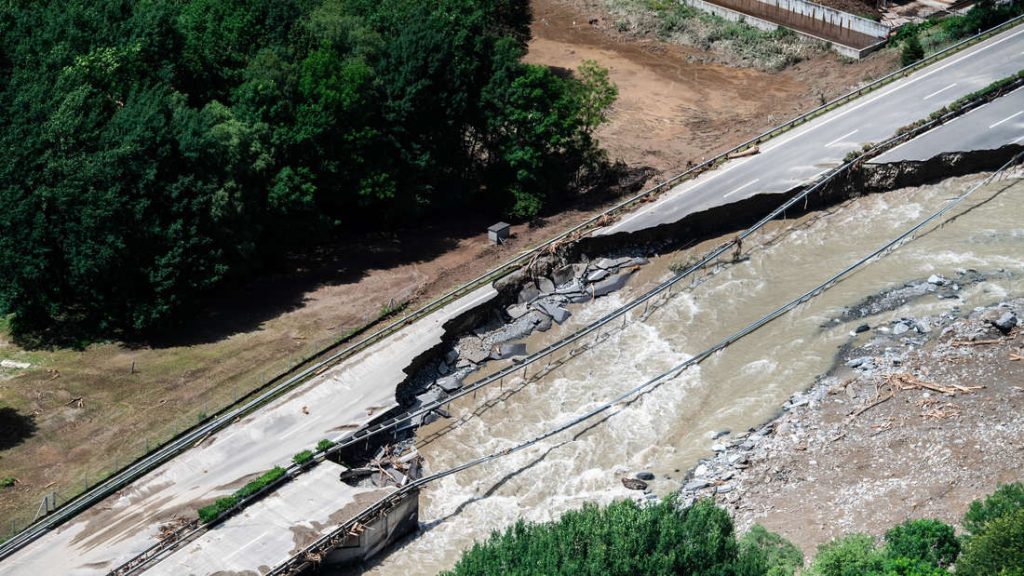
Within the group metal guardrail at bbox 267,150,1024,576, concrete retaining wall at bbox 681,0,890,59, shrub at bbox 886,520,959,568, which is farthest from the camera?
concrete retaining wall at bbox 681,0,890,59

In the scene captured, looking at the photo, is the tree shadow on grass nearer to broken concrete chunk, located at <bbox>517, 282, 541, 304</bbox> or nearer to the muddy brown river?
the muddy brown river

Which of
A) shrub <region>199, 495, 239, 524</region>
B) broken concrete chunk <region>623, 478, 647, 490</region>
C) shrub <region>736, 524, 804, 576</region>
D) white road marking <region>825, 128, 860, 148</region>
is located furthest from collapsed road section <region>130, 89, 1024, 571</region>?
shrub <region>736, 524, 804, 576</region>

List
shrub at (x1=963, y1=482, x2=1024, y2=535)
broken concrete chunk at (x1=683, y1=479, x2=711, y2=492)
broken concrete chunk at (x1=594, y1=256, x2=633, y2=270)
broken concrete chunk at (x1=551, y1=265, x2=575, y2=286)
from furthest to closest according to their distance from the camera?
broken concrete chunk at (x1=594, y1=256, x2=633, y2=270) < broken concrete chunk at (x1=551, y1=265, x2=575, y2=286) < broken concrete chunk at (x1=683, y1=479, x2=711, y2=492) < shrub at (x1=963, y1=482, x2=1024, y2=535)

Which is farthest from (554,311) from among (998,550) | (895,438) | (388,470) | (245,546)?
(998,550)

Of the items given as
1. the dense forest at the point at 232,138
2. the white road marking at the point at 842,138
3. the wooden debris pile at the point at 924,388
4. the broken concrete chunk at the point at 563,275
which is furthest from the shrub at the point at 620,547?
the white road marking at the point at 842,138

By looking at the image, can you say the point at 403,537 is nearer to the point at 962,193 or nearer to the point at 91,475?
the point at 91,475

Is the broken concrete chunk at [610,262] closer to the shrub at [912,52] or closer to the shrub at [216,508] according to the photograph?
the shrub at [216,508]
